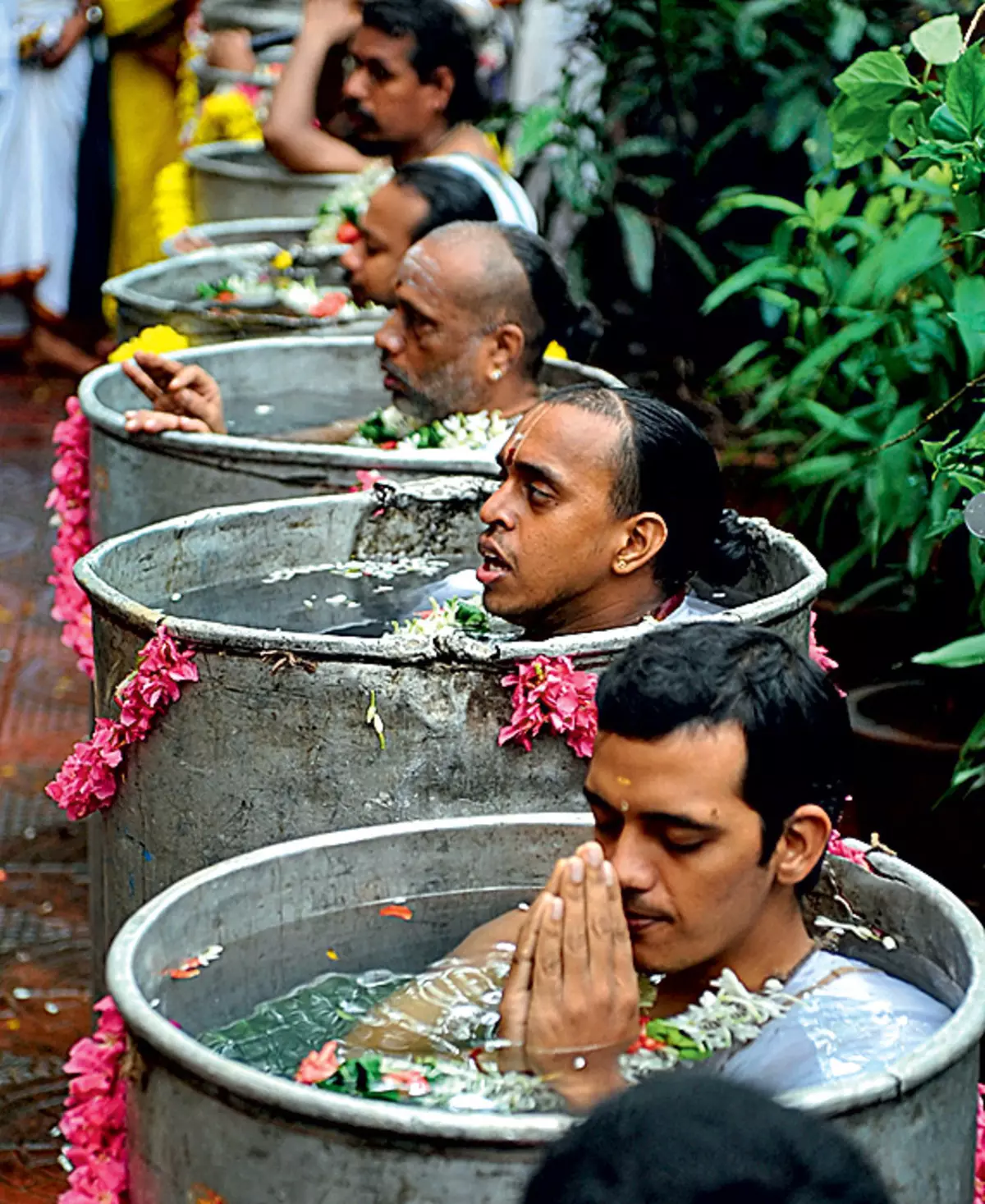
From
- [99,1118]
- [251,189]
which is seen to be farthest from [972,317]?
[251,189]

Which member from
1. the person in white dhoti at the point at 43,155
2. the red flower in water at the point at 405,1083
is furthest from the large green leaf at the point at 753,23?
the red flower in water at the point at 405,1083

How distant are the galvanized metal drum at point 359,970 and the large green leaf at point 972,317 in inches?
55.1

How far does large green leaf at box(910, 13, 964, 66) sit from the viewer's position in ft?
11.0

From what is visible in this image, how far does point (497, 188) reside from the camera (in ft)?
17.0

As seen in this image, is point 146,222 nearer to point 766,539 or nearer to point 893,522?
point 893,522

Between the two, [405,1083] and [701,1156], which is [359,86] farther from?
[701,1156]

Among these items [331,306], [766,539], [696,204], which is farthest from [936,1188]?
[696,204]

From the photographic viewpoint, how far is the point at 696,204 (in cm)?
708

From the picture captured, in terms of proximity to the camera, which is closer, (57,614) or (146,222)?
(57,614)

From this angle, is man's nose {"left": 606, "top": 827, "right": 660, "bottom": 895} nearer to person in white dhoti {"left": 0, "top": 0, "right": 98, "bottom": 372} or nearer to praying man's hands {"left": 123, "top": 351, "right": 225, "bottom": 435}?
praying man's hands {"left": 123, "top": 351, "right": 225, "bottom": 435}

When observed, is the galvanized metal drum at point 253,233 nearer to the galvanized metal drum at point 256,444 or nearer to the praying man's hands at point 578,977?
the galvanized metal drum at point 256,444

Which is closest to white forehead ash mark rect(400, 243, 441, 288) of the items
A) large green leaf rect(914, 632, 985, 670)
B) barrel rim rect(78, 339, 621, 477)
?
barrel rim rect(78, 339, 621, 477)

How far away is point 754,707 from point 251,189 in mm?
4772

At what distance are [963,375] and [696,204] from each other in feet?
9.56
